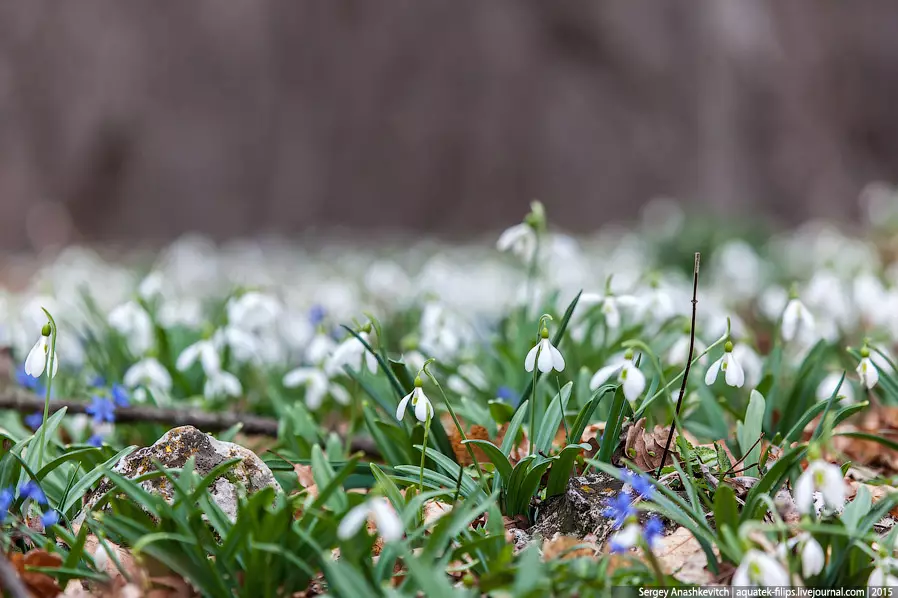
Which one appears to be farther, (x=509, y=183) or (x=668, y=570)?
(x=509, y=183)

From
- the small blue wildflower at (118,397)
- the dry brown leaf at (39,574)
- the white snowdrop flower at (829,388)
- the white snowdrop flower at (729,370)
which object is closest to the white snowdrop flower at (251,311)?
the small blue wildflower at (118,397)

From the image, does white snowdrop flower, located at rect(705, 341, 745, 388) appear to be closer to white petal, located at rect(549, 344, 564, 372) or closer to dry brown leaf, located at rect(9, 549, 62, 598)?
white petal, located at rect(549, 344, 564, 372)

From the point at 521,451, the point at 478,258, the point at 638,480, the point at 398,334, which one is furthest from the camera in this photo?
the point at 478,258

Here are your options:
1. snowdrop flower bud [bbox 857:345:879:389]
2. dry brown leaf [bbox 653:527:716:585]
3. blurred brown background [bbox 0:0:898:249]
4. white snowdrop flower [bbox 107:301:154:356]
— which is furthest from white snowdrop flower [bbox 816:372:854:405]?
blurred brown background [bbox 0:0:898:249]

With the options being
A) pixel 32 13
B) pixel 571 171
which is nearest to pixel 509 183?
pixel 571 171

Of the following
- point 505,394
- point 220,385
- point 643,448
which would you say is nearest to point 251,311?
point 220,385

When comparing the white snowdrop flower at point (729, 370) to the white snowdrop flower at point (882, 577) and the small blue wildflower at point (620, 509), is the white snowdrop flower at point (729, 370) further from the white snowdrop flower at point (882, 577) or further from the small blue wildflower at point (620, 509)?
the white snowdrop flower at point (882, 577)

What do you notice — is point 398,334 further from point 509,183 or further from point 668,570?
point 509,183
